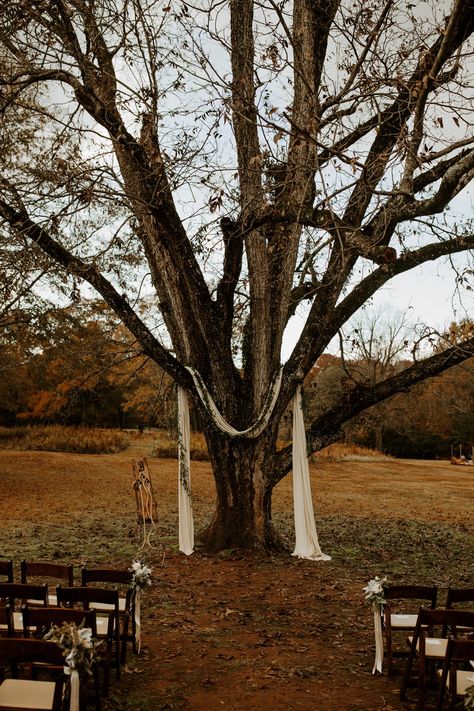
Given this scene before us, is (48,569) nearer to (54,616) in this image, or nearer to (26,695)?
(54,616)

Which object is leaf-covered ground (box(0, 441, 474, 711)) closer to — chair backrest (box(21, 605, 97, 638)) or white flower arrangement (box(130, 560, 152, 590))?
white flower arrangement (box(130, 560, 152, 590))

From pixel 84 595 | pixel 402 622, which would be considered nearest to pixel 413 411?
pixel 402 622

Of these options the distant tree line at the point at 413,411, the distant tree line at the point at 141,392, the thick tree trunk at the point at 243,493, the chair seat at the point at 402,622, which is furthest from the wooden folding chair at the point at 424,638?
the distant tree line at the point at 413,411

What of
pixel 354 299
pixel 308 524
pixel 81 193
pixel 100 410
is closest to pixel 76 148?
pixel 81 193

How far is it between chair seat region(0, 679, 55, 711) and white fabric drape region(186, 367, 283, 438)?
7123 mm

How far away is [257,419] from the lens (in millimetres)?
11898

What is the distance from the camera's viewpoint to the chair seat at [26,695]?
4.32 metres

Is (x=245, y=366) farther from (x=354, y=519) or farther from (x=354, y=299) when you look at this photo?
(x=354, y=519)

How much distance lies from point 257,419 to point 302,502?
172 centimetres

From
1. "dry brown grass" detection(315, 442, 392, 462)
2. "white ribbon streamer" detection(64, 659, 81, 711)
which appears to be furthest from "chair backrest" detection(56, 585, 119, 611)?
"dry brown grass" detection(315, 442, 392, 462)

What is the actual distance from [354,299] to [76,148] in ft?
18.6

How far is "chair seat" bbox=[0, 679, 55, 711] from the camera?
432cm

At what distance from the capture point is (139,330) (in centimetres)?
1180

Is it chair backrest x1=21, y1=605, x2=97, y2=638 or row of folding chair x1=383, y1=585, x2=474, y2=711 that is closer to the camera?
row of folding chair x1=383, y1=585, x2=474, y2=711
